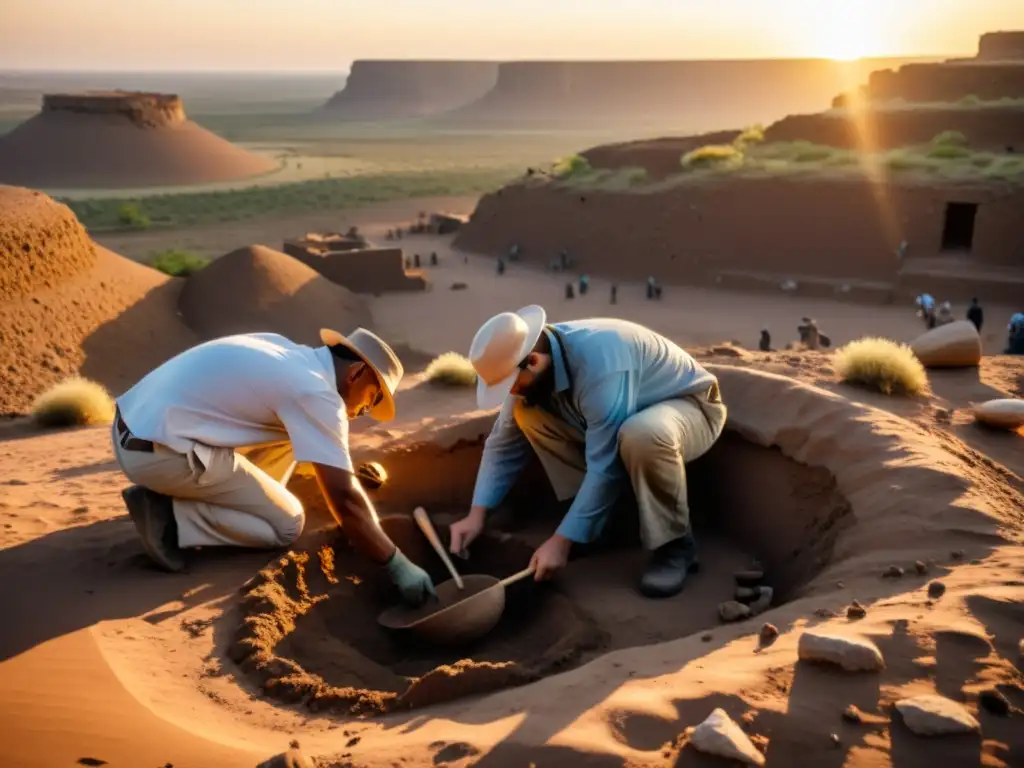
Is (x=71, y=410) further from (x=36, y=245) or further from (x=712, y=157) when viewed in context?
(x=712, y=157)

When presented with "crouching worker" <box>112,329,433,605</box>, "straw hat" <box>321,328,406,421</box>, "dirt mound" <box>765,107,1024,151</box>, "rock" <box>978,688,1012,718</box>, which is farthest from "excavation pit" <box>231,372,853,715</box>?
"dirt mound" <box>765,107,1024,151</box>

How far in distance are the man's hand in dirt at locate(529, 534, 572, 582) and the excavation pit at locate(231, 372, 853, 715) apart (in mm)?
247

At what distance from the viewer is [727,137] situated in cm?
2828

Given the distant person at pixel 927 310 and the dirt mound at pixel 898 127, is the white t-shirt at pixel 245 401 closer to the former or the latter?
the distant person at pixel 927 310

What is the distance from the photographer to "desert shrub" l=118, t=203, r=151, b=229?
2698 centimetres

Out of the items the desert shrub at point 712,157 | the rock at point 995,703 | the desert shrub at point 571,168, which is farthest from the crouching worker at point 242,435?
Result: the desert shrub at point 571,168

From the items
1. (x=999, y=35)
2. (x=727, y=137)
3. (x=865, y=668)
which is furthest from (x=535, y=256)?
(x=865, y=668)

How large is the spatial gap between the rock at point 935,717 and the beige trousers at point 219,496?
278cm

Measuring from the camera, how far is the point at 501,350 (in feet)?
13.2

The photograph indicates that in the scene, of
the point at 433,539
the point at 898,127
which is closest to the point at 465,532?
the point at 433,539

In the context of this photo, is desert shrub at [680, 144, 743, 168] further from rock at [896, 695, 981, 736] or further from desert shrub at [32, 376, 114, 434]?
rock at [896, 695, 981, 736]

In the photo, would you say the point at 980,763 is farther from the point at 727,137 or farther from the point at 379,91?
the point at 379,91

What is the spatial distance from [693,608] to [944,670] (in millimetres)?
1518

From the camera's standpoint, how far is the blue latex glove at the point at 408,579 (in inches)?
154
